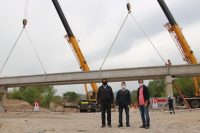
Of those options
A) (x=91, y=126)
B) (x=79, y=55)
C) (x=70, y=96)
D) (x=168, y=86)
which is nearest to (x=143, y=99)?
(x=91, y=126)

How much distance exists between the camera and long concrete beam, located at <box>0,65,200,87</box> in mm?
40938

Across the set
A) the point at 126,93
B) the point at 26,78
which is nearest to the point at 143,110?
the point at 126,93

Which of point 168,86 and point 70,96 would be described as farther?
point 70,96

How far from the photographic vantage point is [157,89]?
408 feet

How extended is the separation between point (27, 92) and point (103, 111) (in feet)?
301

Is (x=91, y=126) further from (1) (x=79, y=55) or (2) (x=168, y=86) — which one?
(1) (x=79, y=55)

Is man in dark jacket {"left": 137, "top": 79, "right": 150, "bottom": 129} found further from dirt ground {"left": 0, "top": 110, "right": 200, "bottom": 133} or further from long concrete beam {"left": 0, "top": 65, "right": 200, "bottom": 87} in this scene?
long concrete beam {"left": 0, "top": 65, "right": 200, "bottom": 87}

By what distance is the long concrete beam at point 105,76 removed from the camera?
4094cm

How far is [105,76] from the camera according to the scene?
42969 mm

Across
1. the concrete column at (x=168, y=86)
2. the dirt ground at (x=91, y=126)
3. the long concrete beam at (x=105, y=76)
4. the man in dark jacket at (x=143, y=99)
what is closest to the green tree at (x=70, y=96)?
the long concrete beam at (x=105, y=76)

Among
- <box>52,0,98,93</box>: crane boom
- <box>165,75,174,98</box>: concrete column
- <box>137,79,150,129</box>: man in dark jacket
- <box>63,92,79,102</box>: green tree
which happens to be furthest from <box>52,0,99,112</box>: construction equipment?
<box>63,92,79,102</box>: green tree

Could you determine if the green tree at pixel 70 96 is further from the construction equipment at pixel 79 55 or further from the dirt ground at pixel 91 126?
the dirt ground at pixel 91 126

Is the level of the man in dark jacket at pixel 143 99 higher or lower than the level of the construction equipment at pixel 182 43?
lower

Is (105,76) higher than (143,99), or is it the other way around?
(105,76)
